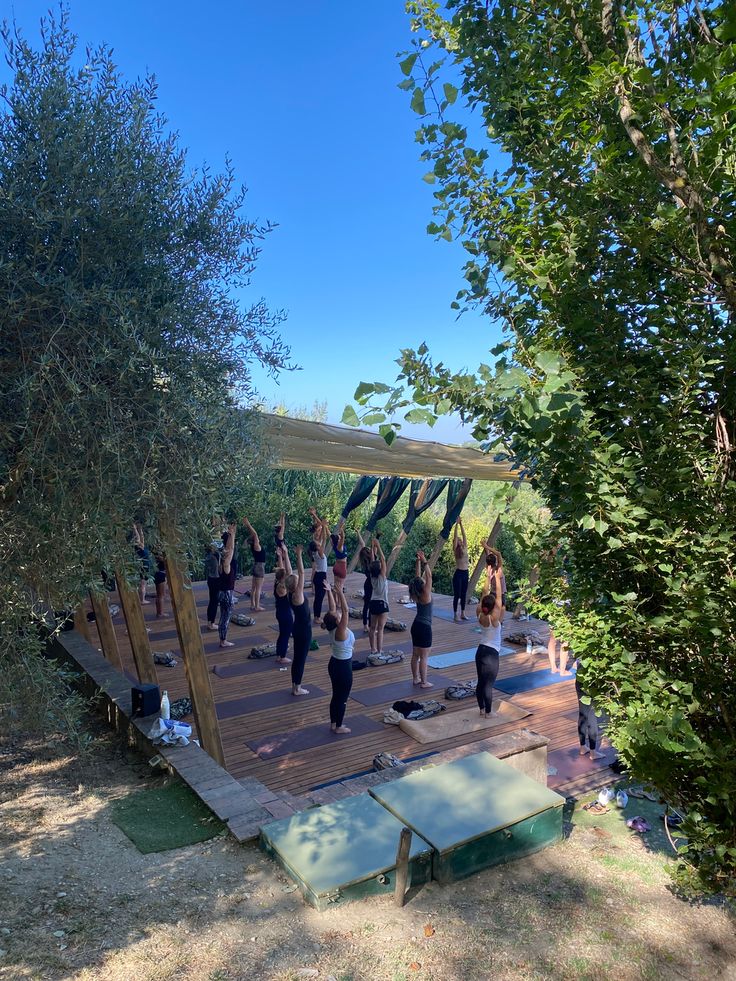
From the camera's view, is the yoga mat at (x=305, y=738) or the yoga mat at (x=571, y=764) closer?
the yoga mat at (x=571, y=764)

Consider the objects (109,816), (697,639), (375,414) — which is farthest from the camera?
(109,816)

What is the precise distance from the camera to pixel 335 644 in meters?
6.89

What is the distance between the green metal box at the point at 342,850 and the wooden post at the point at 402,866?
0.08 meters

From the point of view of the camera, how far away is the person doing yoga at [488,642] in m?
7.25

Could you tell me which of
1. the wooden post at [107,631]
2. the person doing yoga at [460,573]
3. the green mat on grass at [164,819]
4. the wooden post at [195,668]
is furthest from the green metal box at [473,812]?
the person doing yoga at [460,573]

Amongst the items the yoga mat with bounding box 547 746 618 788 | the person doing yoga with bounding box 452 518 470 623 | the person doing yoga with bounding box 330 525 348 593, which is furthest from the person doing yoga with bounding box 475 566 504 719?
the person doing yoga with bounding box 452 518 470 623

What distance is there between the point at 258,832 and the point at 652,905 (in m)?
2.54

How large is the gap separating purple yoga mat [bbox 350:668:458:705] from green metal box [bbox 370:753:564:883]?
11.3 feet

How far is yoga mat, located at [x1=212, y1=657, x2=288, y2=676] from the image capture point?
913 centimetres

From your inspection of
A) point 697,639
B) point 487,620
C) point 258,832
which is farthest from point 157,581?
point 697,639

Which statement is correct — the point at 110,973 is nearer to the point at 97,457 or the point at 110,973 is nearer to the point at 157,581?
the point at 97,457

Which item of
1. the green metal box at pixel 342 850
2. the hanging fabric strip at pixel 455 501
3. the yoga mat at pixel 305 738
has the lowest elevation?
the yoga mat at pixel 305 738

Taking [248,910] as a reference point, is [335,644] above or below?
above

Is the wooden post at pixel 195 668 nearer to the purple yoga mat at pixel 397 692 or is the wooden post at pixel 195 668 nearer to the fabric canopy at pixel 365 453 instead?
the fabric canopy at pixel 365 453
